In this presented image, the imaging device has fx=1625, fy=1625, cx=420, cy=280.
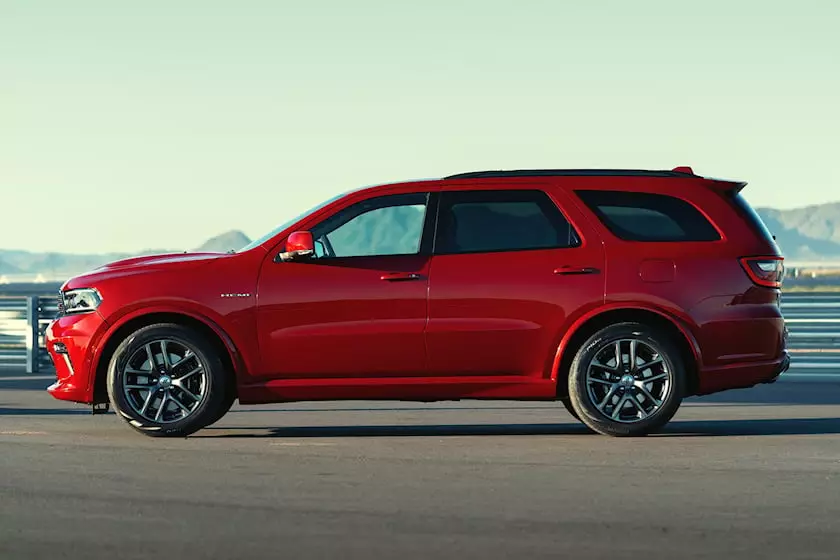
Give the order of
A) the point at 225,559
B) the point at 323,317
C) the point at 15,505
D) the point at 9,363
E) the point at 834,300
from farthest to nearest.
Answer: the point at 9,363 → the point at 834,300 → the point at 323,317 → the point at 15,505 → the point at 225,559

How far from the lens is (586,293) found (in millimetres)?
10969

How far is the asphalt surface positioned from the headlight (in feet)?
2.93

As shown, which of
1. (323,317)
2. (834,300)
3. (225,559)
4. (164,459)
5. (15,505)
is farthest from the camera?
(834,300)

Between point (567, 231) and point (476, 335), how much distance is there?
3.15 ft

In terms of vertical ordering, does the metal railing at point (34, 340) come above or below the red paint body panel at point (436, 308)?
below

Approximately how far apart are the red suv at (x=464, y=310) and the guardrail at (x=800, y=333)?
26.9 ft

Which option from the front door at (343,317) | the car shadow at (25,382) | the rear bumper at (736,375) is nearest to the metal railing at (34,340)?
the car shadow at (25,382)

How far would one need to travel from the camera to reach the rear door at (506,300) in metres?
10.9

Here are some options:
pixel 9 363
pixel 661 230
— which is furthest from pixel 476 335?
pixel 9 363

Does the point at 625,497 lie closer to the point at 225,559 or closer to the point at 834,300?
the point at 225,559

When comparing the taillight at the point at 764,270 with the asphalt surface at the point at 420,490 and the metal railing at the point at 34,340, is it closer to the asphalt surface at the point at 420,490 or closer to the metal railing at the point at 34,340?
the asphalt surface at the point at 420,490

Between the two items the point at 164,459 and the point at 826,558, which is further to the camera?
the point at 164,459

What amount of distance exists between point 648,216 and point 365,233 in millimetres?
1964

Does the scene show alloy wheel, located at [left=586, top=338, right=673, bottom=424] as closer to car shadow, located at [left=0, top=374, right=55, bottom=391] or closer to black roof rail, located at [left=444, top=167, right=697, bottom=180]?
black roof rail, located at [left=444, top=167, right=697, bottom=180]
